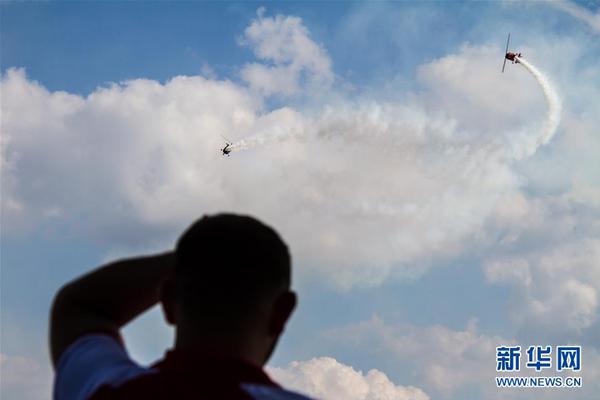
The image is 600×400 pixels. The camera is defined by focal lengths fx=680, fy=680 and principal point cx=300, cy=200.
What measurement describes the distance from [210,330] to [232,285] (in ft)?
1.29

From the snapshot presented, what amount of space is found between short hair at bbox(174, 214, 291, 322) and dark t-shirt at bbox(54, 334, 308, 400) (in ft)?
1.39

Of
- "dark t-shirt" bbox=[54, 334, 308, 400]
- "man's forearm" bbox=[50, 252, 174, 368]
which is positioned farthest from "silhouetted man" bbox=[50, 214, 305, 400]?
"man's forearm" bbox=[50, 252, 174, 368]

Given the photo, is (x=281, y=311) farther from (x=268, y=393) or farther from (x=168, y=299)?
(x=168, y=299)

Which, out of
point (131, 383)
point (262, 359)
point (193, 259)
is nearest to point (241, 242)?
point (193, 259)

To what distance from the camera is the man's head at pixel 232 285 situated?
5.39 metres

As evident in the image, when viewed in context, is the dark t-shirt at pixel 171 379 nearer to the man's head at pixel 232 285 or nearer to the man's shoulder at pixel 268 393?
the man's shoulder at pixel 268 393

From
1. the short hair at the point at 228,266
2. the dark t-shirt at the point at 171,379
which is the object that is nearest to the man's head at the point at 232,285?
the short hair at the point at 228,266

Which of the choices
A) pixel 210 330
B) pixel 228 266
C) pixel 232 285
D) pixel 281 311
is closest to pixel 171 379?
pixel 210 330

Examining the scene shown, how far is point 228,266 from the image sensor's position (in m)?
5.42

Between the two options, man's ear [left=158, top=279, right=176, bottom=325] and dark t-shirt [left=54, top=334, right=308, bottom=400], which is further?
man's ear [left=158, top=279, right=176, bottom=325]

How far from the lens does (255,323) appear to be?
548 centimetres

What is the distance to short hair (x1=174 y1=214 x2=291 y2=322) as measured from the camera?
5.40 m

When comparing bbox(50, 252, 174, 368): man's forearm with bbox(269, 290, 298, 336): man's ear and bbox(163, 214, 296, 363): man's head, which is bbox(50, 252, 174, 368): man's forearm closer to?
bbox(163, 214, 296, 363): man's head

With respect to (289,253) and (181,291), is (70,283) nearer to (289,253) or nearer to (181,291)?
(181,291)
